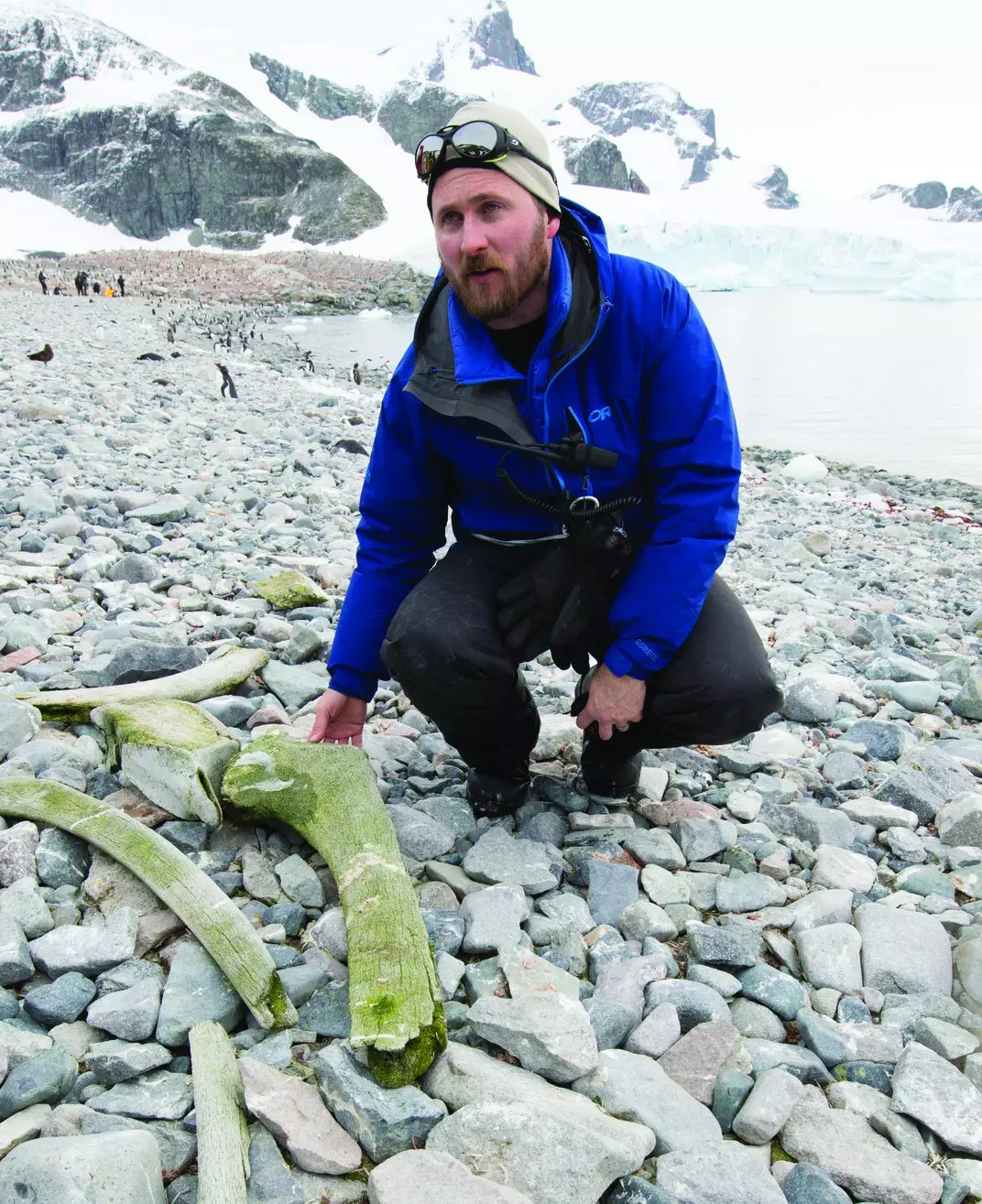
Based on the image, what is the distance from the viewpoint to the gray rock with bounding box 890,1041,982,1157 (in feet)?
5.69

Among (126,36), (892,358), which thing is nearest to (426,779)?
(892,358)

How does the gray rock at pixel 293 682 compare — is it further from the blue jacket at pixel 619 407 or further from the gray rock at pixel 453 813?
the blue jacket at pixel 619 407

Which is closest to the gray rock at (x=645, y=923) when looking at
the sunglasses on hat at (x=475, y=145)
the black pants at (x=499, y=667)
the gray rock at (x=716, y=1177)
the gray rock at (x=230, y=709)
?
the black pants at (x=499, y=667)

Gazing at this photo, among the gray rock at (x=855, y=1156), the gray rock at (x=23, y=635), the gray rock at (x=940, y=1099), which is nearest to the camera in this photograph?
the gray rock at (x=855, y=1156)

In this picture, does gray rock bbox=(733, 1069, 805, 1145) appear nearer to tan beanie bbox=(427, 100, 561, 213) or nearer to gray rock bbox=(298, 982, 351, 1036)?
gray rock bbox=(298, 982, 351, 1036)

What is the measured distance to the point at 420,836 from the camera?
→ 2.66 metres

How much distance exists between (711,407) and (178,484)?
4.76 meters

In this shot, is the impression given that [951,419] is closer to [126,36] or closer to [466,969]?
[466,969]

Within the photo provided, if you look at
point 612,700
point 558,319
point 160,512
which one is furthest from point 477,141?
point 160,512

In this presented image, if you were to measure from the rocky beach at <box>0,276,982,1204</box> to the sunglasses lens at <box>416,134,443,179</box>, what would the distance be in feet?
5.42

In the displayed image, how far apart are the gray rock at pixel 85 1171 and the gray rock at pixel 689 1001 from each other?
1.05 m

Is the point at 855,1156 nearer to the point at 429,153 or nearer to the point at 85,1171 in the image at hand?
the point at 85,1171

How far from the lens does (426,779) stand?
3.12 meters

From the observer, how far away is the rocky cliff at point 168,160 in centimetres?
10675
